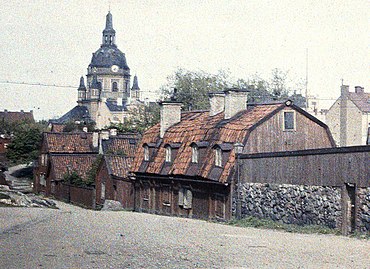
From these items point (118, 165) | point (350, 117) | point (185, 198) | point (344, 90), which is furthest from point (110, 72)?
point (185, 198)

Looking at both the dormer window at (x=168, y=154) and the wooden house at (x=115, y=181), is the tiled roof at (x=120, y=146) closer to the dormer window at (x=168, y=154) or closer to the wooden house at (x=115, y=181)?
the wooden house at (x=115, y=181)

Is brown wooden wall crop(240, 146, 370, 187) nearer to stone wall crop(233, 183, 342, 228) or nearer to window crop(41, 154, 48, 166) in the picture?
stone wall crop(233, 183, 342, 228)

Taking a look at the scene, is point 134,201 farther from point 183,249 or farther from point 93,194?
point 183,249

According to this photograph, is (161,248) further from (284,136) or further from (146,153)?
(146,153)

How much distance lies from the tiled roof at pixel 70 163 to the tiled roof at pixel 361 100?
27682 millimetres

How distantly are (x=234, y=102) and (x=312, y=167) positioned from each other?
12.4m

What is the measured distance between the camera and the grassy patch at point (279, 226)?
81.1 feet

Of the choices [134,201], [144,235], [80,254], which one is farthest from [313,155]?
[134,201]

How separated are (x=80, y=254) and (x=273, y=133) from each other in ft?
70.9

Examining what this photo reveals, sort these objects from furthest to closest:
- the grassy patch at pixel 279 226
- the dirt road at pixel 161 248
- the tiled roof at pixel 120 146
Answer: the tiled roof at pixel 120 146 → the grassy patch at pixel 279 226 → the dirt road at pixel 161 248

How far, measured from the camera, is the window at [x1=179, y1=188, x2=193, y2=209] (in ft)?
126

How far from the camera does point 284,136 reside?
3728 centimetres

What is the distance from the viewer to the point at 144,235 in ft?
69.9

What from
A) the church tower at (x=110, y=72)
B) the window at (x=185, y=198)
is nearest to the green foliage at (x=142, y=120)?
the window at (x=185, y=198)
